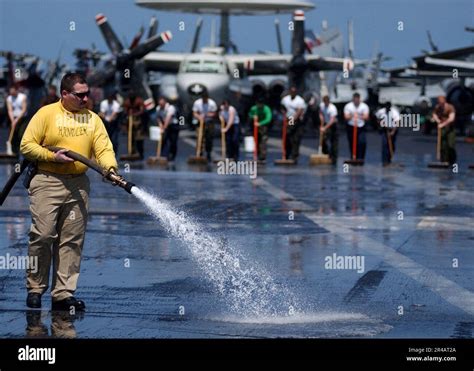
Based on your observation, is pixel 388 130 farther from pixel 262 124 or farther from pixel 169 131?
pixel 169 131

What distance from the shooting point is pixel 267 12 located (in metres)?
86.9

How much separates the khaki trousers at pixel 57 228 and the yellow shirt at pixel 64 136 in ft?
0.30

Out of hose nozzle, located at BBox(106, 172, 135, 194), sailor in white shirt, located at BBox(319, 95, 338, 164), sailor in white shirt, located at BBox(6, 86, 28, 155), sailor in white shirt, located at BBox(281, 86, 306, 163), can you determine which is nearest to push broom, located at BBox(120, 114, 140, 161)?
sailor in white shirt, located at BBox(6, 86, 28, 155)

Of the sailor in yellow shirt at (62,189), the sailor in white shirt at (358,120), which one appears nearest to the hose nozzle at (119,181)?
the sailor in yellow shirt at (62,189)

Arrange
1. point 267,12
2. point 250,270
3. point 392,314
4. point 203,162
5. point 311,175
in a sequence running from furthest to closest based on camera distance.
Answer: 1. point 267,12
2. point 203,162
3. point 311,175
4. point 250,270
5. point 392,314

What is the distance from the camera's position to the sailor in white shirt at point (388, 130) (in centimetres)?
3525

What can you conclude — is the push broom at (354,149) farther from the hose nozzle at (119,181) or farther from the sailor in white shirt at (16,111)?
the hose nozzle at (119,181)

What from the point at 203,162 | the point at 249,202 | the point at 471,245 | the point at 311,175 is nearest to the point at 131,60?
the point at 203,162

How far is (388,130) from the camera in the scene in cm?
3581

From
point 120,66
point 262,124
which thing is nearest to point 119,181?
point 262,124

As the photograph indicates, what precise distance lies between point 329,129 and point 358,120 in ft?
2.57

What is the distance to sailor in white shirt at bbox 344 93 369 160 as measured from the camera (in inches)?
1446

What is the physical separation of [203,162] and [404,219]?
1582 centimetres
